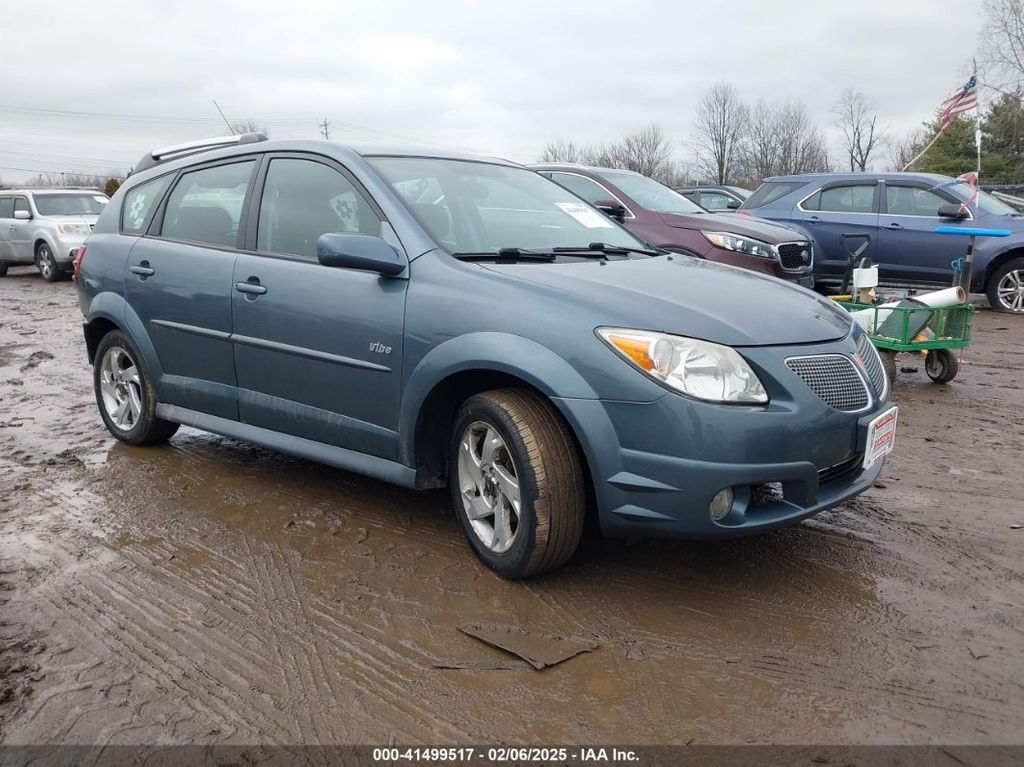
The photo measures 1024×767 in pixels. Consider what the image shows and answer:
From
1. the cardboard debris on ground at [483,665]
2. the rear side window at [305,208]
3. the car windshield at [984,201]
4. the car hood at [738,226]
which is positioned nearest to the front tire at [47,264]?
the car hood at [738,226]

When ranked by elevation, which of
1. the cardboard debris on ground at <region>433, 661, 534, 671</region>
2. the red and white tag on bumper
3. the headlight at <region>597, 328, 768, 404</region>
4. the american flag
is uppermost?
the american flag

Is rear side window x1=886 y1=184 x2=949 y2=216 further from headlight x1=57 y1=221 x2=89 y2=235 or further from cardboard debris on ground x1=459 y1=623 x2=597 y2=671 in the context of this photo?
headlight x1=57 y1=221 x2=89 y2=235

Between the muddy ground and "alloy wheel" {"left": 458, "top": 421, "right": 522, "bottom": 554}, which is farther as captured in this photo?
"alloy wheel" {"left": 458, "top": 421, "right": 522, "bottom": 554}

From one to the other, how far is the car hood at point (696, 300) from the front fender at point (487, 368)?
0.24 metres

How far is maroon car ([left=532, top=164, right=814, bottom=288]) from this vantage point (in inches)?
317

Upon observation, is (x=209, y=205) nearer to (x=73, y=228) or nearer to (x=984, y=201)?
(x=984, y=201)

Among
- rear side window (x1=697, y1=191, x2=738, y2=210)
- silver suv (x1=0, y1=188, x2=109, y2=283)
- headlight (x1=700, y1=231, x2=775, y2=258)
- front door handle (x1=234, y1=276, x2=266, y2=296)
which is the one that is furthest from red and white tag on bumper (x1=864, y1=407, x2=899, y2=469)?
rear side window (x1=697, y1=191, x2=738, y2=210)

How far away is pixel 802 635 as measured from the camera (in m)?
2.95

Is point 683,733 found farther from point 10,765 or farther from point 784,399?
point 10,765

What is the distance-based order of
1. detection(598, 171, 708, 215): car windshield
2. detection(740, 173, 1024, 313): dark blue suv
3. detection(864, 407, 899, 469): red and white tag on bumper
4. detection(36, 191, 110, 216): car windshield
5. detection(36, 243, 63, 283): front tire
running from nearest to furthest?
detection(864, 407, 899, 469): red and white tag on bumper
detection(598, 171, 708, 215): car windshield
detection(740, 173, 1024, 313): dark blue suv
detection(36, 243, 63, 283): front tire
detection(36, 191, 110, 216): car windshield

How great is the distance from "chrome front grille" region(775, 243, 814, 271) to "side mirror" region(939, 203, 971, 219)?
111 inches

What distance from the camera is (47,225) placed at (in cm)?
1644

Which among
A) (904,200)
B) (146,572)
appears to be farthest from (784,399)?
(904,200)

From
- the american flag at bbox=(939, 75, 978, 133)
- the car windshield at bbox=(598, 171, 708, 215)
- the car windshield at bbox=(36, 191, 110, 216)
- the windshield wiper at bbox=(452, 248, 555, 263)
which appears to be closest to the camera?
the windshield wiper at bbox=(452, 248, 555, 263)
